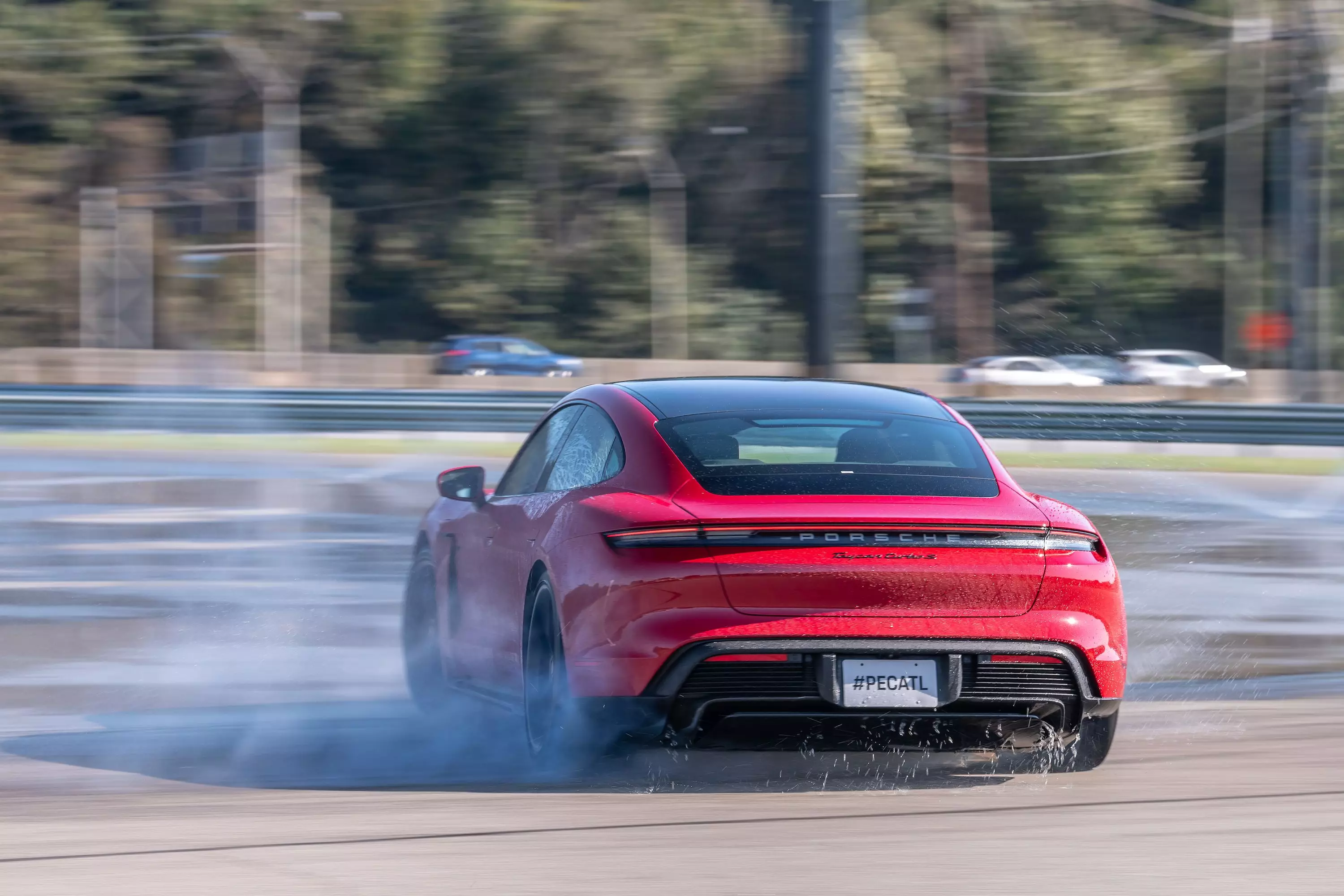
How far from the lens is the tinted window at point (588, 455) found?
A: 21.1ft

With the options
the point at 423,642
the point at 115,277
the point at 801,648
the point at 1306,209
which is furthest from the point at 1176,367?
the point at 801,648

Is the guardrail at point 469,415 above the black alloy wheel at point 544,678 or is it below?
below

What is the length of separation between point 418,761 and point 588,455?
1200mm

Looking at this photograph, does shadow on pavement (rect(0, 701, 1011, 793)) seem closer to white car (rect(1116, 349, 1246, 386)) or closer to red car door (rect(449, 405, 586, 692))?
red car door (rect(449, 405, 586, 692))

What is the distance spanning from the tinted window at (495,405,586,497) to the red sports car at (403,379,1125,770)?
2.27 ft

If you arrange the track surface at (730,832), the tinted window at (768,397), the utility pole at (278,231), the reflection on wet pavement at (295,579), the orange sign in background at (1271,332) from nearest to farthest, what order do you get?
the track surface at (730,832) → the tinted window at (768,397) → the reflection on wet pavement at (295,579) → the orange sign in background at (1271,332) → the utility pole at (278,231)

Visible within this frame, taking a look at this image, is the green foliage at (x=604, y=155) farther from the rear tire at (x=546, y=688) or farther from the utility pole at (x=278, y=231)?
the rear tire at (x=546, y=688)

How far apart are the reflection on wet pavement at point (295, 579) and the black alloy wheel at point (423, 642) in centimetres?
32

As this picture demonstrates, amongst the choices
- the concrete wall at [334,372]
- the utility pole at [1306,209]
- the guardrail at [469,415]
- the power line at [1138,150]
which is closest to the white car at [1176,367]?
the utility pole at [1306,209]

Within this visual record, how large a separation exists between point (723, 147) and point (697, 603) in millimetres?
55884

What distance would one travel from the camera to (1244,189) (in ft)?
190

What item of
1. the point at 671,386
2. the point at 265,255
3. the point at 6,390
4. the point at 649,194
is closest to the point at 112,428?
the point at 6,390

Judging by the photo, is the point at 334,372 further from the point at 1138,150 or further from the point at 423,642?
the point at 423,642

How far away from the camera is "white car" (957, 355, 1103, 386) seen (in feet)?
154
